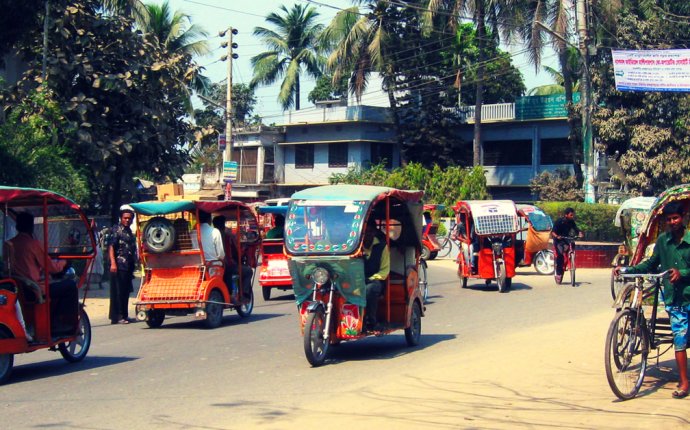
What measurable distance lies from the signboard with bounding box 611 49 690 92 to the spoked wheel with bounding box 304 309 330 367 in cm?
2397

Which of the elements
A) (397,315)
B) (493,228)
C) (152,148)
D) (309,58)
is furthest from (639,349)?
(309,58)

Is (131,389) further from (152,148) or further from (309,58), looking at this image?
(309,58)

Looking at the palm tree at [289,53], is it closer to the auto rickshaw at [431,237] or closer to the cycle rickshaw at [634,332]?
the auto rickshaw at [431,237]

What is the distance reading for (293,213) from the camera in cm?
1194

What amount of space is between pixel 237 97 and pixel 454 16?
30.8 m

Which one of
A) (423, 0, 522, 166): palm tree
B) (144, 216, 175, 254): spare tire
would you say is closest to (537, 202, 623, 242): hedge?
(423, 0, 522, 166): palm tree

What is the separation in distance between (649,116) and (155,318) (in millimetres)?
29238

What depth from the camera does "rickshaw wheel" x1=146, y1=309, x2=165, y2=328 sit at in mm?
15680

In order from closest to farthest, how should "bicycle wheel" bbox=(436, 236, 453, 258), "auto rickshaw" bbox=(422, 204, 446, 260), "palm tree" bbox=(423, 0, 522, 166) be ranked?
"auto rickshaw" bbox=(422, 204, 446, 260), "bicycle wheel" bbox=(436, 236, 453, 258), "palm tree" bbox=(423, 0, 522, 166)

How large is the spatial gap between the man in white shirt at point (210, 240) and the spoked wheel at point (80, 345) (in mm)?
3683

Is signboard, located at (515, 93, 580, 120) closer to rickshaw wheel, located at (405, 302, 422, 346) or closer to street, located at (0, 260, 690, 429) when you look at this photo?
street, located at (0, 260, 690, 429)

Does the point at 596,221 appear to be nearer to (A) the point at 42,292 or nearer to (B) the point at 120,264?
(B) the point at 120,264

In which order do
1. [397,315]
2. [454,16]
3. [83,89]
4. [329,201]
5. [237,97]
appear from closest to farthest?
[329,201], [397,315], [83,89], [454,16], [237,97]

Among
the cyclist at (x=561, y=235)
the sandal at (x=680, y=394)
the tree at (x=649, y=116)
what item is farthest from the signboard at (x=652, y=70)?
the sandal at (x=680, y=394)
